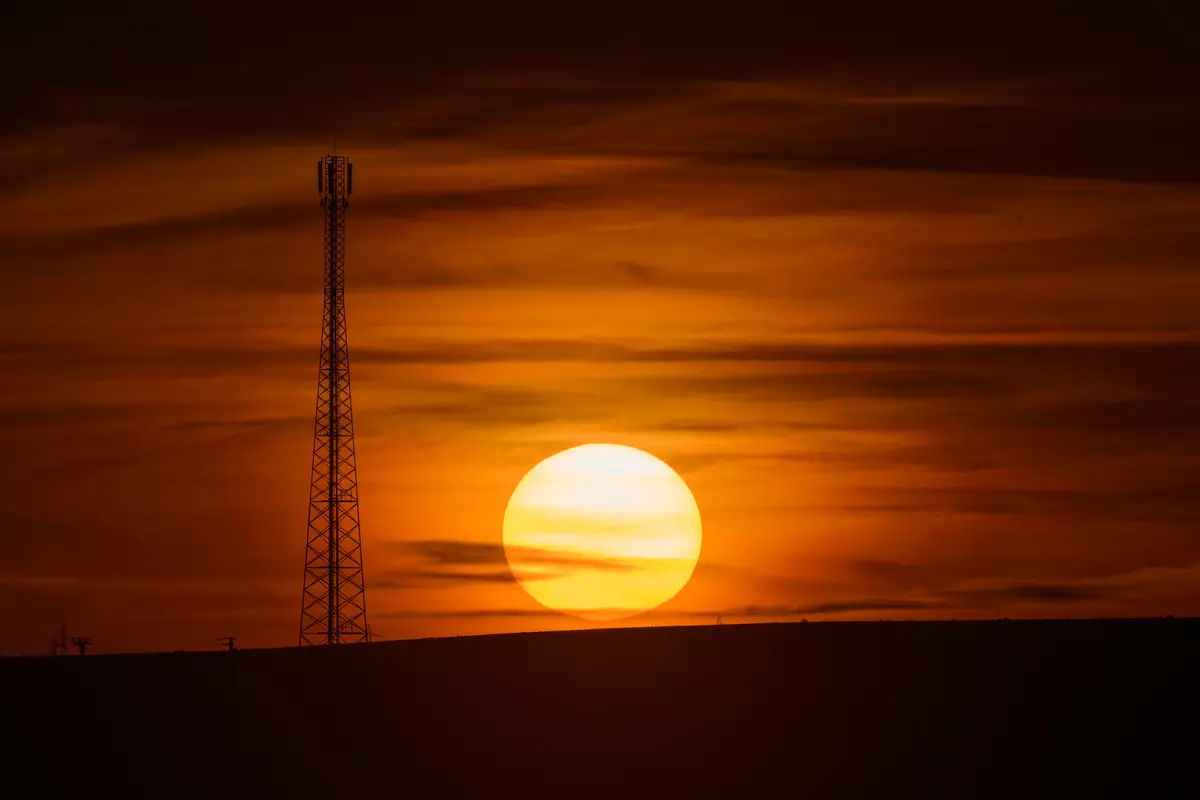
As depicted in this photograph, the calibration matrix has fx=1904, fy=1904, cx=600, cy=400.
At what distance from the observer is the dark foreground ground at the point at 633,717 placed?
4109 centimetres

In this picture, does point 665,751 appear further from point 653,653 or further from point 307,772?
point 307,772

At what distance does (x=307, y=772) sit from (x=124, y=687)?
16.3ft

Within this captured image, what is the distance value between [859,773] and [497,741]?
26.6 feet

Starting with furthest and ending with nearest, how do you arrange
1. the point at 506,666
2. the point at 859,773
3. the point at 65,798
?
1. the point at 506,666
2. the point at 859,773
3. the point at 65,798

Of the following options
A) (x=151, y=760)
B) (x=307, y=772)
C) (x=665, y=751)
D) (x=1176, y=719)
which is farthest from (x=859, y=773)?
(x=151, y=760)

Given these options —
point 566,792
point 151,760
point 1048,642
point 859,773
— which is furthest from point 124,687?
point 1048,642

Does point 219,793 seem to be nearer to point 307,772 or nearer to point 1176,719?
point 307,772

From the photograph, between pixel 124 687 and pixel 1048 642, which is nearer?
pixel 124 687

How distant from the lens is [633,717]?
44.1 metres

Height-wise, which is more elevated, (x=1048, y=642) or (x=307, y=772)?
(x=1048, y=642)

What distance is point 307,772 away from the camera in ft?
134

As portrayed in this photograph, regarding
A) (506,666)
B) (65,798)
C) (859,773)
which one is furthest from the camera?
(506,666)

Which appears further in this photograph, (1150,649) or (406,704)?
(1150,649)

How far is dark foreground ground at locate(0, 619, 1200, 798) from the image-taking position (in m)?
41.1
